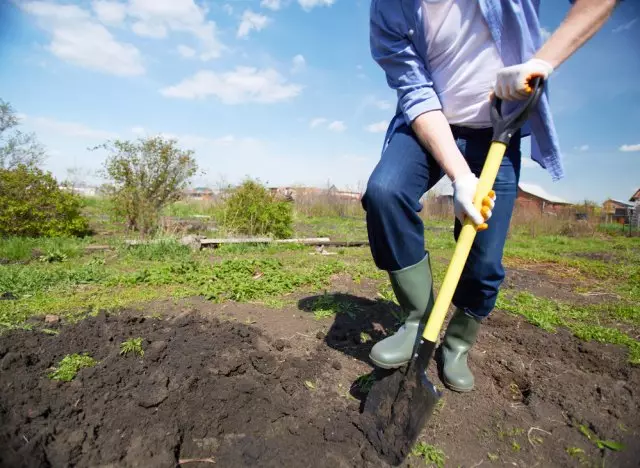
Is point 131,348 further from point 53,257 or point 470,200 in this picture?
point 53,257

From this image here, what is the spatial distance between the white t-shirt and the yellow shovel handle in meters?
0.27

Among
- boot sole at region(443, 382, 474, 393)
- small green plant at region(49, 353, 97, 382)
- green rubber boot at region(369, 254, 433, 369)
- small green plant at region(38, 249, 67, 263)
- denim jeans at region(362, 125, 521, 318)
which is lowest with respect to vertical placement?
small green plant at region(38, 249, 67, 263)

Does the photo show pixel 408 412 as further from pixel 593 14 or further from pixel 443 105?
pixel 593 14

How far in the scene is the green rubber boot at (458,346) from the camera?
1908 mm

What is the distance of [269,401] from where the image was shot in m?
1.71

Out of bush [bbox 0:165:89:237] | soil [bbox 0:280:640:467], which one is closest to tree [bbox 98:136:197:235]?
bush [bbox 0:165:89:237]

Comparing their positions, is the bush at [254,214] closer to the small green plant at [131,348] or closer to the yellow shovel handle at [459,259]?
the small green plant at [131,348]

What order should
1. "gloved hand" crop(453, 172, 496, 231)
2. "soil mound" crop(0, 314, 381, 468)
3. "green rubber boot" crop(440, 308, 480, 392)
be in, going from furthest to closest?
"green rubber boot" crop(440, 308, 480, 392) → "gloved hand" crop(453, 172, 496, 231) → "soil mound" crop(0, 314, 381, 468)

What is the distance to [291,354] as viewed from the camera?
2219 millimetres

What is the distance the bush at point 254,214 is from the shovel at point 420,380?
25.3 feet

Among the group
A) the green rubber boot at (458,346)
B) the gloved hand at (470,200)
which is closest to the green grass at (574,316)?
the green rubber boot at (458,346)

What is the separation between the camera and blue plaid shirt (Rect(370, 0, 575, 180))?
5.16 ft

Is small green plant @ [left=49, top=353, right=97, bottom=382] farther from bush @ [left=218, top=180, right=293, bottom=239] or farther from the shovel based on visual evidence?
bush @ [left=218, top=180, right=293, bottom=239]

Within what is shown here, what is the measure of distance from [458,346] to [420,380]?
645 millimetres
